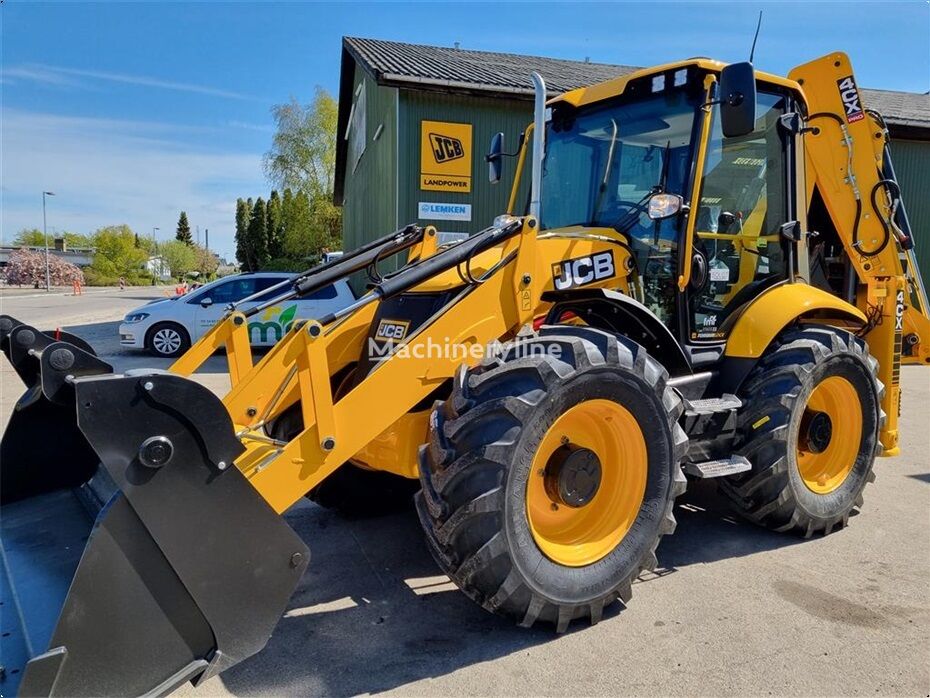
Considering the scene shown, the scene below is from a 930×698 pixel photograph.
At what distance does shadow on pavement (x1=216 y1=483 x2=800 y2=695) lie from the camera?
278 cm

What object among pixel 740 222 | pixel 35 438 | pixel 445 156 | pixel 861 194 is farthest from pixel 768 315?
pixel 445 156

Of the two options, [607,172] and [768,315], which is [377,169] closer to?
[607,172]

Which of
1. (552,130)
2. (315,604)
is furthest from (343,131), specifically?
(315,604)

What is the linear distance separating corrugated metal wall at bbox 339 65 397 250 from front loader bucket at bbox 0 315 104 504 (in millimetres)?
9091

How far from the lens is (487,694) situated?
266cm

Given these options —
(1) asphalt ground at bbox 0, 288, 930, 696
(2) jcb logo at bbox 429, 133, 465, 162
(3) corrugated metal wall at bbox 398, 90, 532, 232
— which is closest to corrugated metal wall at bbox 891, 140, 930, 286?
(3) corrugated metal wall at bbox 398, 90, 532, 232

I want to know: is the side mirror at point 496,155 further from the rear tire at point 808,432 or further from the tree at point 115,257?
the tree at point 115,257

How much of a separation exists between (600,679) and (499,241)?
6.73 ft

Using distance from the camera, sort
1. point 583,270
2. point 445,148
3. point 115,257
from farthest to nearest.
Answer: point 115,257, point 445,148, point 583,270

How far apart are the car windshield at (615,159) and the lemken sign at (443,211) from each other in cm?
738

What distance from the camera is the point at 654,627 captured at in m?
3.17

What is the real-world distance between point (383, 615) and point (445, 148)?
9.71 metres

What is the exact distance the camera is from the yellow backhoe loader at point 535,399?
2.29 metres

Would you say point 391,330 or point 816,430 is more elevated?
point 391,330
